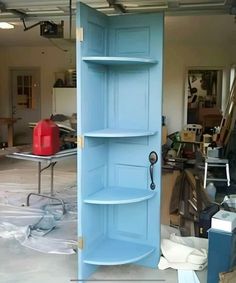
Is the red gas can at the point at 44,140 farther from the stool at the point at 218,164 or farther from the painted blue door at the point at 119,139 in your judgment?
the stool at the point at 218,164

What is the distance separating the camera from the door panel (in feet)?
33.3

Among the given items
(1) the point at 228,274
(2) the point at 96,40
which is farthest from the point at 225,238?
(2) the point at 96,40

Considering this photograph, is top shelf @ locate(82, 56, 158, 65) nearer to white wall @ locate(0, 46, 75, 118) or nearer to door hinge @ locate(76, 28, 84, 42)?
door hinge @ locate(76, 28, 84, 42)

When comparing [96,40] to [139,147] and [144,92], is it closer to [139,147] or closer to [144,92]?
[144,92]

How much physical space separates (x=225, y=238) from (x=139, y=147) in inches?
37.4

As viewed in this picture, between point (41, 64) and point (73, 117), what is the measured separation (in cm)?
242

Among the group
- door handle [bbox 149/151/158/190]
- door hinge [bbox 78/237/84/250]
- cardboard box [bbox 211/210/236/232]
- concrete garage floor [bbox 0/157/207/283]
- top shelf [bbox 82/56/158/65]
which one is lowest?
concrete garage floor [bbox 0/157/207/283]

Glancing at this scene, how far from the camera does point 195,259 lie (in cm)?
292

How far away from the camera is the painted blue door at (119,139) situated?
104 inches

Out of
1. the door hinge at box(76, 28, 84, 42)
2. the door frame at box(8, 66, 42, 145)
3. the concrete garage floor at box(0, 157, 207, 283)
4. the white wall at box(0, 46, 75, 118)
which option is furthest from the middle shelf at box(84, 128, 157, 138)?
the door frame at box(8, 66, 42, 145)

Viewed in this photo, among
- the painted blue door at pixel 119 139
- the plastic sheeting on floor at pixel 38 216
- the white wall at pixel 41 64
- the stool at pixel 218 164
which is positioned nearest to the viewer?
the painted blue door at pixel 119 139

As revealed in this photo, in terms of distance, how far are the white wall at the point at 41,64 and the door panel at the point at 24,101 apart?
0.55 ft

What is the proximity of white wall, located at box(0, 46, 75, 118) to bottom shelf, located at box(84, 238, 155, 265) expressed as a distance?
737 centimetres

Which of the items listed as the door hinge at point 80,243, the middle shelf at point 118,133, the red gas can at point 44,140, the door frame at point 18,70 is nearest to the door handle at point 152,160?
the middle shelf at point 118,133
